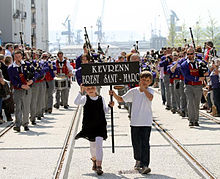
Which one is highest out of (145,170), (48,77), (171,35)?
(171,35)

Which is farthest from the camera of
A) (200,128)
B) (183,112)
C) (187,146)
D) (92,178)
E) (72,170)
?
(183,112)

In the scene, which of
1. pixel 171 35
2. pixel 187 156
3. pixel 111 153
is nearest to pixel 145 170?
pixel 187 156

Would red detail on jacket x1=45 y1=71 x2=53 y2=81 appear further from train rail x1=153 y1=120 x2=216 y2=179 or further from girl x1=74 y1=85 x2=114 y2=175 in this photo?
girl x1=74 y1=85 x2=114 y2=175

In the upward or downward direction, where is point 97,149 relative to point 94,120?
downward

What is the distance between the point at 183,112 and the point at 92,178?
28.0ft

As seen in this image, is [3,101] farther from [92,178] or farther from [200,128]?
[92,178]

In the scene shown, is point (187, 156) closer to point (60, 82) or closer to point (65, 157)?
point (65, 157)

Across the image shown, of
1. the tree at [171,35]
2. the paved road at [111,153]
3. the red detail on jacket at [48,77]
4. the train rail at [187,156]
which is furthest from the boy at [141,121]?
the tree at [171,35]

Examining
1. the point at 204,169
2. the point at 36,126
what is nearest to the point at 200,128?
the point at 36,126

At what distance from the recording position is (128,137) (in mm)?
12812

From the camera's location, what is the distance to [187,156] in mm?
10180

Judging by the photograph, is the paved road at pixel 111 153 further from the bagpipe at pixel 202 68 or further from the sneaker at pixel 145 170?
the bagpipe at pixel 202 68

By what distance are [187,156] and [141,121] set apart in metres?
1.61

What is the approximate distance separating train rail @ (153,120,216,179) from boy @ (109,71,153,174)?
0.81 metres
